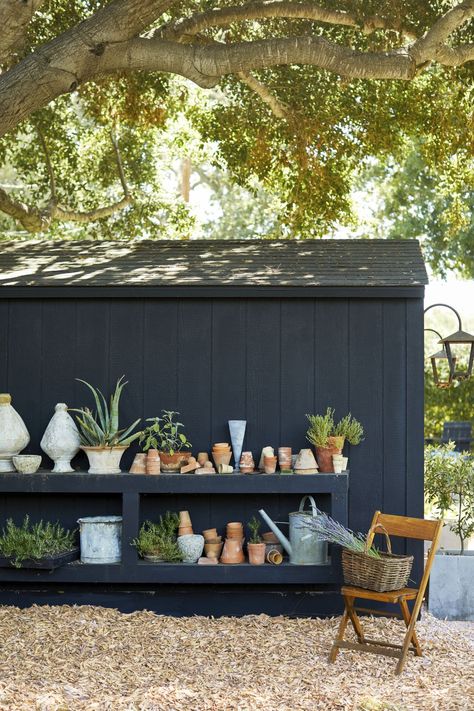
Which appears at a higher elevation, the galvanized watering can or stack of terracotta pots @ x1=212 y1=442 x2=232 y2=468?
stack of terracotta pots @ x1=212 y1=442 x2=232 y2=468

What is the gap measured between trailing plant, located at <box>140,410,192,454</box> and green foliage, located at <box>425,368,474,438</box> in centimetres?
914

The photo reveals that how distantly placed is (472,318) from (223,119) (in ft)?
36.5

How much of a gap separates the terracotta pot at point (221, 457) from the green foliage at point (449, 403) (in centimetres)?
920

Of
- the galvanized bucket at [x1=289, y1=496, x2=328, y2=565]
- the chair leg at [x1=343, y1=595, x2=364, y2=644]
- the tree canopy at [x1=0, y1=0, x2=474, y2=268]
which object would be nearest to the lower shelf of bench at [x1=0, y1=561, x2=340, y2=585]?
the galvanized bucket at [x1=289, y1=496, x2=328, y2=565]

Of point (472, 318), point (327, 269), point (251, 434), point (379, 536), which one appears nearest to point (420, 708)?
point (379, 536)

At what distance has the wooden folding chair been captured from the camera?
15.3ft

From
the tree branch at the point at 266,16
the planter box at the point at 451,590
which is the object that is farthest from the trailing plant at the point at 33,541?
the tree branch at the point at 266,16

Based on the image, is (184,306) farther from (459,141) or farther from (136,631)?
(459,141)

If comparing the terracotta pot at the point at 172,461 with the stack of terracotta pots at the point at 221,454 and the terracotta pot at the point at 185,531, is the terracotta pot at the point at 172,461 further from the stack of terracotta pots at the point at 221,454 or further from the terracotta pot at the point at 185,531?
the terracotta pot at the point at 185,531

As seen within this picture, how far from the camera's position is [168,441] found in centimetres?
573

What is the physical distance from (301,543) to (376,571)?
0.92 metres

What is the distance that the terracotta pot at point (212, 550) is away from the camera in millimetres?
5676

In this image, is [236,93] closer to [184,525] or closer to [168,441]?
[168,441]

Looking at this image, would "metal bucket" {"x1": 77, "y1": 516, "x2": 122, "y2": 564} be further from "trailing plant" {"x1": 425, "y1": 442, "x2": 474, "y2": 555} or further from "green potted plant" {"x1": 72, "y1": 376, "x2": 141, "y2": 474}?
"trailing plant" {"x1": 425, "y1": 442, "x2": 474, "y2": 555}
